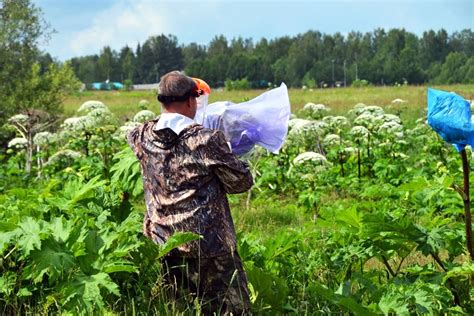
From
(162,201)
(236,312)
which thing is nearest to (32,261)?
(162,201)

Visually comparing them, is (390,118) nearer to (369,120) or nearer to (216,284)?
(369,120)

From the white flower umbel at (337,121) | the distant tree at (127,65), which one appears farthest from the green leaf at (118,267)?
the distant tree at (127,65)

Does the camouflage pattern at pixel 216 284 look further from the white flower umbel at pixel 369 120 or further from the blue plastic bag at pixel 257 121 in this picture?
the white flower umbel at pixel 369 120

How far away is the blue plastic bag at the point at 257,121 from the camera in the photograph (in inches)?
181

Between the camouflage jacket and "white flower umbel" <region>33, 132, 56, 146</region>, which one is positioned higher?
the camouflage jacket

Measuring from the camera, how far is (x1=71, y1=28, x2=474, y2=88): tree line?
119500mm

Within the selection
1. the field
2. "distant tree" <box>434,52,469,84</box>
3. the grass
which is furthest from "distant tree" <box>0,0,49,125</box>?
"distant tree" <box>434,52,469,84</box>

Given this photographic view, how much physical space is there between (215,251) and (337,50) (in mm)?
145149

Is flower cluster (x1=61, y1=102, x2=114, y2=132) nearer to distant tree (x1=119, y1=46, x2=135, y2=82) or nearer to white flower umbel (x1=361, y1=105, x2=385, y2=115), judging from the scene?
white flower umbel (x1=361, y1=105, x2=385, y2=115)

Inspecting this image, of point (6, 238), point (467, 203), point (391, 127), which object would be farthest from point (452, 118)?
point (391, 127)

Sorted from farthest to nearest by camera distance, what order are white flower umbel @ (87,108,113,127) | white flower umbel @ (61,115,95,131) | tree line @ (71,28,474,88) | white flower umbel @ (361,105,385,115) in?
tree line @ (71,28,474,88)
white flower umbel @ (361,105,385,115)
white flower umbel @ (61,115,95,131)
white flower umbel @ (87,108,113,127)

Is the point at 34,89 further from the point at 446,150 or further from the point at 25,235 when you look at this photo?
the point at 25,235

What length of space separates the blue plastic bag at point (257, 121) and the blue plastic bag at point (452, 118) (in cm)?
84

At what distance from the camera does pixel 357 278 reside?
15.3 feet
